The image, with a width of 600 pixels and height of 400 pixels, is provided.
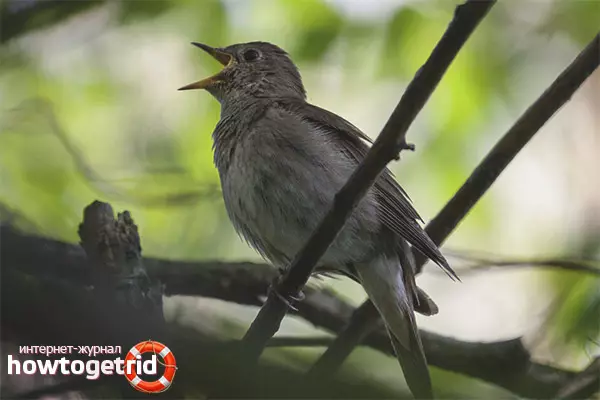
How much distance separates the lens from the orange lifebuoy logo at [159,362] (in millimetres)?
2824

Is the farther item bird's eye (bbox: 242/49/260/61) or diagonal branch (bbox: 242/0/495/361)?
bird's eye (bbox: 242/49/260/61)

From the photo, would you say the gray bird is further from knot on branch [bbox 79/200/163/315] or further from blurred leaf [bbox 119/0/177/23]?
blurred leaf [bbox 119/0/177/23]

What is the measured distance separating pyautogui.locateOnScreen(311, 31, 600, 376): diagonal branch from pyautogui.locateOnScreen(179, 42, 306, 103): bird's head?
1.34 meters

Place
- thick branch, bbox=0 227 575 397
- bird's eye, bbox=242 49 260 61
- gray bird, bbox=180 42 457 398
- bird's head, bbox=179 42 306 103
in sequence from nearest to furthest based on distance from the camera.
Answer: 1. thick branch, bbox=0 227 575 397
2. gray bird, bbox=180 42 457 398
3. bird's head, bbox=179 42 306 103
4. bird's eye, bbox=242 49 260 61

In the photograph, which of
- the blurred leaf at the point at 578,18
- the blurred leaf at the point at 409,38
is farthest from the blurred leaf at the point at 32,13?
the blurred leaf at the point at 578,18

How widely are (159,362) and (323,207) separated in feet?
3.55

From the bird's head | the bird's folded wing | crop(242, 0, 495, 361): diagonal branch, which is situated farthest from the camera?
the bird's head

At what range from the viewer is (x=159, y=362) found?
3.07m

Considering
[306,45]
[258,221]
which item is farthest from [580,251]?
[306,45]

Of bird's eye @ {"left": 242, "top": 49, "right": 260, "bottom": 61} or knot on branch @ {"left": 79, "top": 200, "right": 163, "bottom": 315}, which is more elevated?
bird's eye @ {"left": 242, "top": 49, "right": 260, "bottom": 61}

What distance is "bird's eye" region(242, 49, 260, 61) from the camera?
4.80m

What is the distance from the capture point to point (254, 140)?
387 centimetres

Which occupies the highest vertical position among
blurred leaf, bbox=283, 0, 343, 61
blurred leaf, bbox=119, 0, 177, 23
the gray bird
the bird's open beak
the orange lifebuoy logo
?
blurred leaf, bbox=283, 0, 343, 61

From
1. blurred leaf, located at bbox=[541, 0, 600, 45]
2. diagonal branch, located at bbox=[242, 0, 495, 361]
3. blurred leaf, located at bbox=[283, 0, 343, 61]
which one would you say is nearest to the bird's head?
blurred leaf, located at bbox=[283, 0, 343, 61]
